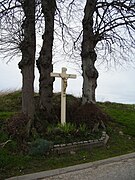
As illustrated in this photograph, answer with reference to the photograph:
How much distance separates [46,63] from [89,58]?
1.98 meters

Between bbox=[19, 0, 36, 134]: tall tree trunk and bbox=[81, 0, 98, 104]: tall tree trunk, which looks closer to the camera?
bbox=[19, 0, 36, 134]: tall tree trunk

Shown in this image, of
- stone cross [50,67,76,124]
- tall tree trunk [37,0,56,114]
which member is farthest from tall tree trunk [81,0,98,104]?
stone cross [50,67,76,124]

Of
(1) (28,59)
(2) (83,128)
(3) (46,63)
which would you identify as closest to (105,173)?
(2) (83,128)

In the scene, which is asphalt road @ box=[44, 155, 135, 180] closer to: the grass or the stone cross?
the grass

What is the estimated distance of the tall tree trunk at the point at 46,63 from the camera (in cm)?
1083

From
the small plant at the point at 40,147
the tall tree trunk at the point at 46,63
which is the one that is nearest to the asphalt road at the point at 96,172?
the small plant at the point at 40,147

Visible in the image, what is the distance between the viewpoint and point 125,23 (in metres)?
12.1

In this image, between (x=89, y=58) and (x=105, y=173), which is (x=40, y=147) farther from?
(x=89, y=58)

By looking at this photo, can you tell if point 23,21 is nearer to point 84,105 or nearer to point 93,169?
point 84,105

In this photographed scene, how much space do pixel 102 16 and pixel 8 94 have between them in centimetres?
637

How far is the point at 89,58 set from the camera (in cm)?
1215

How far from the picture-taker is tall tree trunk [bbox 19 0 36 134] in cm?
972

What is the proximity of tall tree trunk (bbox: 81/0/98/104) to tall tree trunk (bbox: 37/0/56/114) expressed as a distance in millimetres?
1595

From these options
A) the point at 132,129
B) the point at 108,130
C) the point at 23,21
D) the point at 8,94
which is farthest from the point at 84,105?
the point at 8,94
